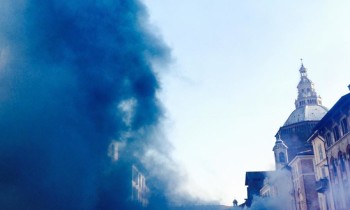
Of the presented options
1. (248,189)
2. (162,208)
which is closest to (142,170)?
(162,208)

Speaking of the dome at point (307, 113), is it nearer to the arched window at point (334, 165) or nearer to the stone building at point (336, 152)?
the stone building at point (336, 152)

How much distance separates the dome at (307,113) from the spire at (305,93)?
2188mm

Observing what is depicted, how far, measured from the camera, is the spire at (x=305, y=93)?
81.3m

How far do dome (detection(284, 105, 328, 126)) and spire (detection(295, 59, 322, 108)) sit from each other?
2188 millimetres

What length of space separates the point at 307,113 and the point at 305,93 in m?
8.11

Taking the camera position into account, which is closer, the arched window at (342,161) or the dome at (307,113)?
the arched window at (342,161)

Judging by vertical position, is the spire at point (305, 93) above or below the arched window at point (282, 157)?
above

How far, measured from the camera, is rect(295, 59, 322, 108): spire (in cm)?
8131

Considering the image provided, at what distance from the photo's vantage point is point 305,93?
272ft

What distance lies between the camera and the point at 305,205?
4094cm

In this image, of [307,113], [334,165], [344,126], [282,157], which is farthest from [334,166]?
[307,113]

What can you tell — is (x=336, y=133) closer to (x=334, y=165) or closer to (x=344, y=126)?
(x=344, y=126)

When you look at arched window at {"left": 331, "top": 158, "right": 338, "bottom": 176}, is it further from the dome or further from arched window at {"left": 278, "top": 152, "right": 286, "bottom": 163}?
the dome

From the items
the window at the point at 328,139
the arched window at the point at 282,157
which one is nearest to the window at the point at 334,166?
the window at the point at 328,139
